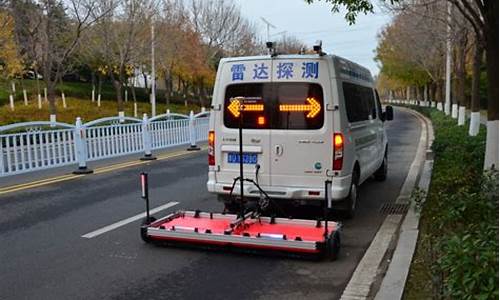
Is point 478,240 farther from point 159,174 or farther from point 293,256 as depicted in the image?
point 159,174

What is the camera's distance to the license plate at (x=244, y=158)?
7.32m

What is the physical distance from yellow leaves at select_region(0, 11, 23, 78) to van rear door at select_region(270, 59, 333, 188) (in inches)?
729

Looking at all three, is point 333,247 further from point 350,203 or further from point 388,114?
point 388,114

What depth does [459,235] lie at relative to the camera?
15.2 feet

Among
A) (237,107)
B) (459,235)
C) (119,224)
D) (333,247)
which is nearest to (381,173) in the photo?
(237,107)

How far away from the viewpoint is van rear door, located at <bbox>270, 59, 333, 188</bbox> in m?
7.04

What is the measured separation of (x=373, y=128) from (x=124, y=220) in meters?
4.38

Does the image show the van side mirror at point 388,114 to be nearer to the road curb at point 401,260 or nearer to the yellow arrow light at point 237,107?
the road curb at point 401,260

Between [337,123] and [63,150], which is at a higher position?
[337,123]

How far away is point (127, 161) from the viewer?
1466cm

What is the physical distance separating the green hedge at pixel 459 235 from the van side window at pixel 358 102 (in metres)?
1.44

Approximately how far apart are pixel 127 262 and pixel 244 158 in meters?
2.25

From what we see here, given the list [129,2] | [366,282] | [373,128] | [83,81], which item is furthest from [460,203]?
[83,81]

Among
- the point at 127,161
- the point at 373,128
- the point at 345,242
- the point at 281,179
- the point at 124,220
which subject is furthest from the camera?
the point at 127,161
